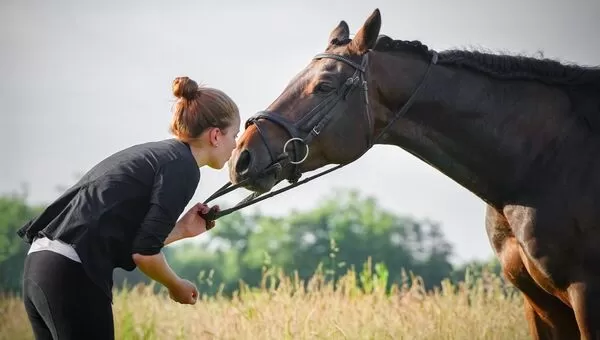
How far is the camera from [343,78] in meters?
5.11

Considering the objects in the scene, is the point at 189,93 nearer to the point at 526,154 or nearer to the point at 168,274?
the point at 168,274

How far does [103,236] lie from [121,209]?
0.15 metres

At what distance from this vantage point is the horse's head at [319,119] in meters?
4.94

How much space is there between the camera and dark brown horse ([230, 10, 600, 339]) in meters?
4.94

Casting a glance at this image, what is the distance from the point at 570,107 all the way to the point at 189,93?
2.45 metres

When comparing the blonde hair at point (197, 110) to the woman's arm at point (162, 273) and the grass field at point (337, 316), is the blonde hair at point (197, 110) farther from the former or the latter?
the grass field at point (337, 316)

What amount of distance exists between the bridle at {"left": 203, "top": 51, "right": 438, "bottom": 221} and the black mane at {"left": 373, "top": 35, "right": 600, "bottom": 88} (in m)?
0.11

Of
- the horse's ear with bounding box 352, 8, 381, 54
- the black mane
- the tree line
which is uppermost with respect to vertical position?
the horse's ear with bounding box 352, 8, 381, 54

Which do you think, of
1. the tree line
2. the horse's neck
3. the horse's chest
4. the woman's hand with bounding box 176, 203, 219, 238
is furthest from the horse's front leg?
the tree line

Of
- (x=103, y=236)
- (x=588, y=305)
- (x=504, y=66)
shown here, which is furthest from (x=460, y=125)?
(x=103, y=236)

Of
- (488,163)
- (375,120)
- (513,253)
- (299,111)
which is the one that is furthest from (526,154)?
(299,111)

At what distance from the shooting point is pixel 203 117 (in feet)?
13.6

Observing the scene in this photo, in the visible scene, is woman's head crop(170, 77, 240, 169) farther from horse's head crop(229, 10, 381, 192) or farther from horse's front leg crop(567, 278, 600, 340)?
horse's front leg crop(567, 278, 600, 340)

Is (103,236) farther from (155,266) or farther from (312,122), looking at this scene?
(312,122)
